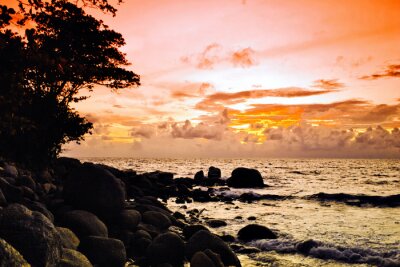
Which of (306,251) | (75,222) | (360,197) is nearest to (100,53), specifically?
(75,222)

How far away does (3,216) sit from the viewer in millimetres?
5387

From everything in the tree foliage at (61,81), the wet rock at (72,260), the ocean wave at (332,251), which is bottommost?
the ocean wave at (332,251)

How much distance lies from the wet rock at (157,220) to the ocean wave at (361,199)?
17.9 metres

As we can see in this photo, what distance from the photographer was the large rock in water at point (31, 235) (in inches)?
203

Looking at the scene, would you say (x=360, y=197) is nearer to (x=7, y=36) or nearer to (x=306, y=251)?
(x=306, y=251)

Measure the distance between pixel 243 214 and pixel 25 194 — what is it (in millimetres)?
12390

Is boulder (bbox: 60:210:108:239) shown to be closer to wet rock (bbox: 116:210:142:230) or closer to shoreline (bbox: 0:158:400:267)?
shoreline (bbox: 0:158:400:267)

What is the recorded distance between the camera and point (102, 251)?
758 cm

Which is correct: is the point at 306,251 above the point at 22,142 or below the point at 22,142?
below

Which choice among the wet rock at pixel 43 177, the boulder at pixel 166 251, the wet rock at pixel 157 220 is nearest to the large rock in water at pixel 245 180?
the wet rock at pixel 43 177

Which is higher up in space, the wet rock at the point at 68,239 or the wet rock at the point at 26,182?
the wet rock at the point at 26,182

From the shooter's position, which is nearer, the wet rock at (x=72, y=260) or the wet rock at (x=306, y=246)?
the wet rock at (x=72, y=260)

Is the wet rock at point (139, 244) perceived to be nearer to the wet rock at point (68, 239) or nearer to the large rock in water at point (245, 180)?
the wet rock at point (68, 239)

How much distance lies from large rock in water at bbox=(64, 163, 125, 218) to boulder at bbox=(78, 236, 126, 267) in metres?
2.13
